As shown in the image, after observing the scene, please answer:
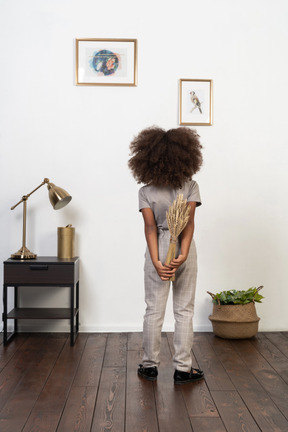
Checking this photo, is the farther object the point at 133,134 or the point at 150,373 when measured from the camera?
the point at 133,134

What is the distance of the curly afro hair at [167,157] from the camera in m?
2.46

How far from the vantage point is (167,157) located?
2.47 m

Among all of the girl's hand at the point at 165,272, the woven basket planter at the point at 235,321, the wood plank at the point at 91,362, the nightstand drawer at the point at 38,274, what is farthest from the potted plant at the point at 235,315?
the girl's hand at the point at 165,272

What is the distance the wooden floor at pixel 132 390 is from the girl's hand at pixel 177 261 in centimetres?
60

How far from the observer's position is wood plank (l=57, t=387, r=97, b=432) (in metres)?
2.02

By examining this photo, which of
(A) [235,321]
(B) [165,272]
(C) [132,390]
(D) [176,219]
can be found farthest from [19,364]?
(A) [235,321]

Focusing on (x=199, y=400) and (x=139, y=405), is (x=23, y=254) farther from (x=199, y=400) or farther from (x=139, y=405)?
(x=199, y=400)

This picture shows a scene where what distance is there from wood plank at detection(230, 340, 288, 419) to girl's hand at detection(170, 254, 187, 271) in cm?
75

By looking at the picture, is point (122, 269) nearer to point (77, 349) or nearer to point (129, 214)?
point (129, 214)

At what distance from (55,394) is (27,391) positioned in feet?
0.48

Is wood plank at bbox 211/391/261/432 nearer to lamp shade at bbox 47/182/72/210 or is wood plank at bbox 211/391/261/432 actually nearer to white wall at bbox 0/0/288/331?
white wall at bbox 0/0/288/331

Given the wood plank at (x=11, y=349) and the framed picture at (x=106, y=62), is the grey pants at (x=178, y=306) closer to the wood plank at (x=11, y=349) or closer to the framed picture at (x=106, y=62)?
the wood plank at (x=11, y=349)

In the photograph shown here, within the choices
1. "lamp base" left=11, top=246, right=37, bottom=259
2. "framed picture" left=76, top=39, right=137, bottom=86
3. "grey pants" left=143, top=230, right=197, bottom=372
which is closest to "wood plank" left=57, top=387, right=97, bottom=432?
"grey pants" left=143, top=230, right=197, bottom=372

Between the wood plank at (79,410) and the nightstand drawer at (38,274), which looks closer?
the wood plank at (79,410)
